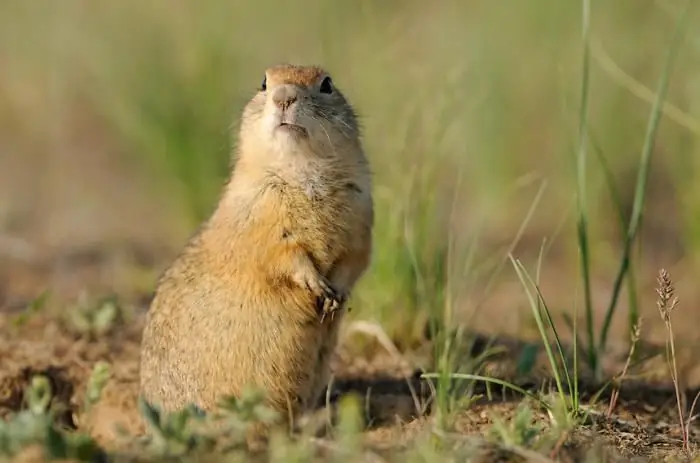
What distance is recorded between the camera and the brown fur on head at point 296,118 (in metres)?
3.90

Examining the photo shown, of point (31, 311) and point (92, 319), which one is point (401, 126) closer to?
point (92, 319)

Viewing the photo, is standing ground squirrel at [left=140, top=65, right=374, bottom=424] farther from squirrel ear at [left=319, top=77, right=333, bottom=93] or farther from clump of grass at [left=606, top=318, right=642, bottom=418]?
clump of grass at [left=606, top=318, right=642, bottom=418]

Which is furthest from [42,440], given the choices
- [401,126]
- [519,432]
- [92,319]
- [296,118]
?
[401,126]

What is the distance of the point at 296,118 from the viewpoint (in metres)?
3.89

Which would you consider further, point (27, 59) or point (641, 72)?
point (27, 59)

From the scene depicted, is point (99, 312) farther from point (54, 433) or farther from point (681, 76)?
point (681, 76)

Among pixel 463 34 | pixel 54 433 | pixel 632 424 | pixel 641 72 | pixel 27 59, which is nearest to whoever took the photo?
pixel 54 433

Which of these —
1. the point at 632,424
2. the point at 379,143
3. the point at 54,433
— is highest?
the point at 379,143

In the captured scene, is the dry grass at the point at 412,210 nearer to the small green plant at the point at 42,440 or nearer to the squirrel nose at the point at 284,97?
the small green plant at the point at 42,440

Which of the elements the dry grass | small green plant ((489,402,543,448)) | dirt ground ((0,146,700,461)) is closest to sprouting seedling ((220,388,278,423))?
the dry grass

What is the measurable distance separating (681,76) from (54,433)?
4.61 metres

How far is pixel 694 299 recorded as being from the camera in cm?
602

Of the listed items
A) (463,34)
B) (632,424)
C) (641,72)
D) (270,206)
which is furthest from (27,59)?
(632,424)

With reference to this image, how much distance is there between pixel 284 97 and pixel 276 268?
590mm
